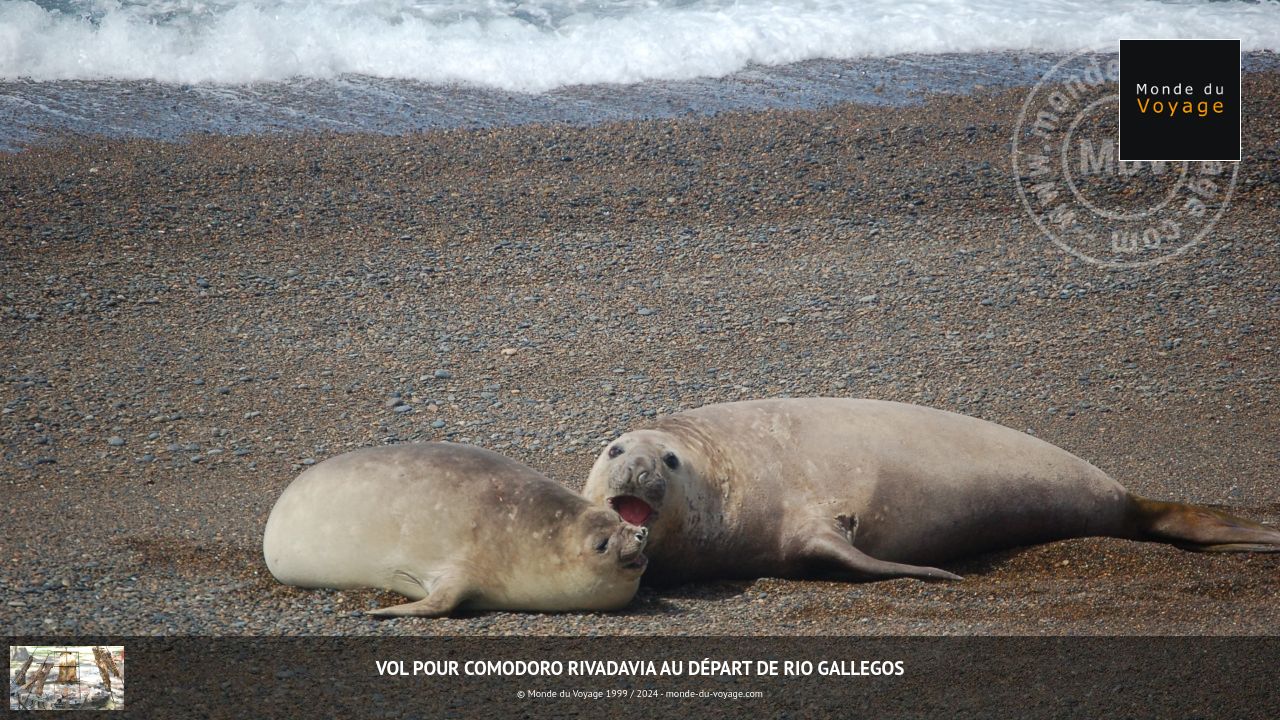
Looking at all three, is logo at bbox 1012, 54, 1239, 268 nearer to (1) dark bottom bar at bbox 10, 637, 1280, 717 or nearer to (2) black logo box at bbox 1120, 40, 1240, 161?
(2) black logo box at bbox 1120, 40, 1240, 161

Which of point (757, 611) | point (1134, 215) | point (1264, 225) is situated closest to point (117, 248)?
point (757, 611)

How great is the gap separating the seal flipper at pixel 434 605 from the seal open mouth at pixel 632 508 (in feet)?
2.04

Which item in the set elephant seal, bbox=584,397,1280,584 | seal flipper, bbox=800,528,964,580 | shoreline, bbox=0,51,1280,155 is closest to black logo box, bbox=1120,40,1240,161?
shoreline, bbox=0,51,1280,155

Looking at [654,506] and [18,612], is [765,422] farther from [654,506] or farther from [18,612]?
[18,612]

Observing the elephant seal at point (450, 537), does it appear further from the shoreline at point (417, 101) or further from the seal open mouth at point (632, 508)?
the shoreline at point (417, 101)

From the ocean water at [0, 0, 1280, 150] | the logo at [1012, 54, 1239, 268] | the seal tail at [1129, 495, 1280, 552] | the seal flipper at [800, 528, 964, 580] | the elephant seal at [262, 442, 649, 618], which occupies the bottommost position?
the seal tail at [1129, 495, 1280, 552]

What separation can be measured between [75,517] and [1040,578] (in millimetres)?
3754

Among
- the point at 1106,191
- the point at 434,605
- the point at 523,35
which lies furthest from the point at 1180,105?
the point at 434,605

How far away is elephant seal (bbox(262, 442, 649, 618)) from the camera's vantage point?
3.96 metres

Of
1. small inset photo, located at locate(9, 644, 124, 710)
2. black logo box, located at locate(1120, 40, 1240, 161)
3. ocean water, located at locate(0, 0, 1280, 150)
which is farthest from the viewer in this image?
ocean water, located at locate(0, 0, 1280, 150)

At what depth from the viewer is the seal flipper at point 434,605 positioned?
387 cm

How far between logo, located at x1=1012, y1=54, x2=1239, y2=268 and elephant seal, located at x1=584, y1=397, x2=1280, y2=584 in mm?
3687

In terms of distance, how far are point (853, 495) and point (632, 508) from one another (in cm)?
89

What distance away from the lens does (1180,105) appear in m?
10.5
